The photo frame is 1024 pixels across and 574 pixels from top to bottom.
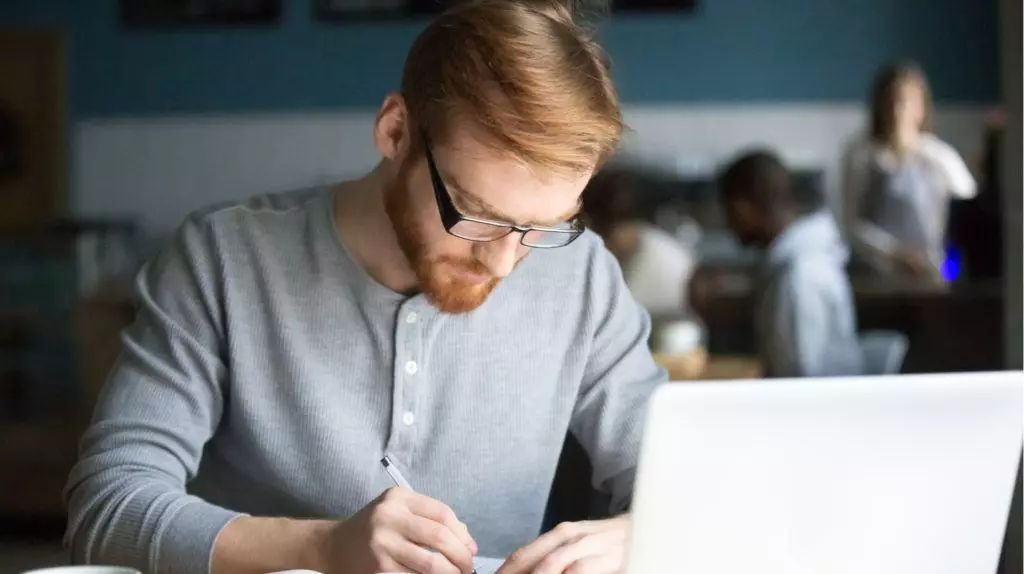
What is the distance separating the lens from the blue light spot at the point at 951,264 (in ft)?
10.1

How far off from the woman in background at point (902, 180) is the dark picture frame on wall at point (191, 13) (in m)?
2.57

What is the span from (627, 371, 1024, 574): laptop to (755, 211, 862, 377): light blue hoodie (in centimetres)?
209

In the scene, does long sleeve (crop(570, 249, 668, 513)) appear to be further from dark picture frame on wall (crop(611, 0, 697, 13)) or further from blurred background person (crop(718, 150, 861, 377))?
dark picture frame on wall (crop(611, 0, 697, 13))

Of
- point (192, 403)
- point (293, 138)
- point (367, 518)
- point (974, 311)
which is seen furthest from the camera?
point (293, 138)

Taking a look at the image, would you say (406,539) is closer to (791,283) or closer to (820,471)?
(820,471)

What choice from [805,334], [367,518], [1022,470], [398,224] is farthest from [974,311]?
[367,518]

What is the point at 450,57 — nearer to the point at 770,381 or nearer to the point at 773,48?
the point at 770,381

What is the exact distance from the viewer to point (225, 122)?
5039 mm

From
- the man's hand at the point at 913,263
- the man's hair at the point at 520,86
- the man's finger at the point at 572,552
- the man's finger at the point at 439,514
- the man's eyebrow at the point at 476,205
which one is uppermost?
the man's hair at the point at 520,86

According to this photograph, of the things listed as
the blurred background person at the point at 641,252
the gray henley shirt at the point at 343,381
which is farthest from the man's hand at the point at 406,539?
the blurred background person at the point at 641,252

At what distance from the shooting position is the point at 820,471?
2.46 feet

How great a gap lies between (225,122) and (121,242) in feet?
2.30

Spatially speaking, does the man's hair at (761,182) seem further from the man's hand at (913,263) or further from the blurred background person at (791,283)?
the man's hand at (913,263)

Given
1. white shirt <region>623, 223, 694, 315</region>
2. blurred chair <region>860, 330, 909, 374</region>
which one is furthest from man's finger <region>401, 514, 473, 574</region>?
white shirt <region>623, 223, 694, 315</region>
